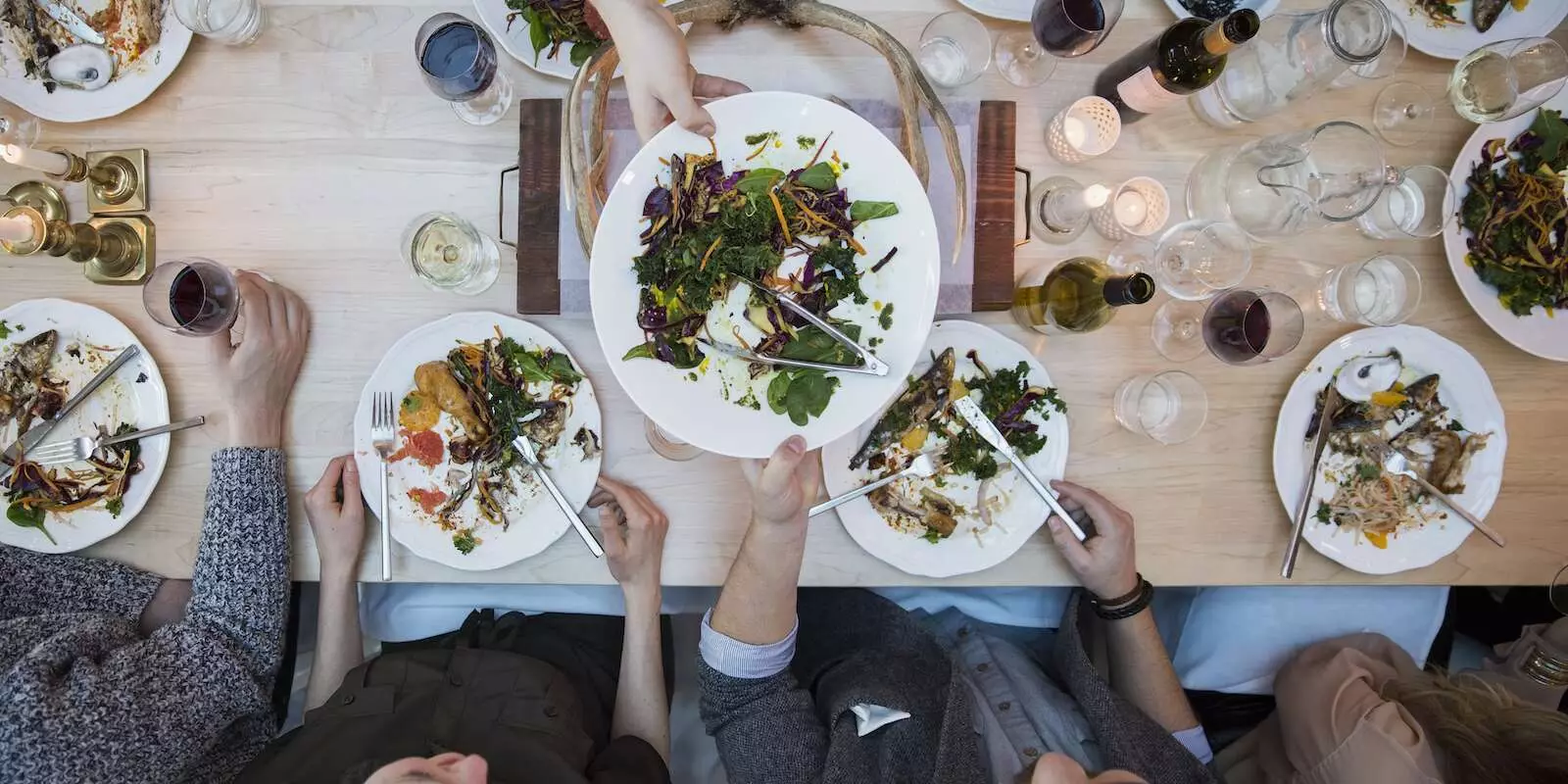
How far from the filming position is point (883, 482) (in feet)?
4.19

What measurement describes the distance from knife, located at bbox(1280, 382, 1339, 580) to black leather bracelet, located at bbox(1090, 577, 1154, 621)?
24 cm

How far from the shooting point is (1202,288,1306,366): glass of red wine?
1197mm

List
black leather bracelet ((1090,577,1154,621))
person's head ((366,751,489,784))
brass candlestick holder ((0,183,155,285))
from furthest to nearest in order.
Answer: black leather bracelet ((1090,577,1154,621)), brass candlestick holder ((0,183,155,285)), person's head ((366,751,489,784))

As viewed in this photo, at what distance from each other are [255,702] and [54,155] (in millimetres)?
960

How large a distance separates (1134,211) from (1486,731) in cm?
102

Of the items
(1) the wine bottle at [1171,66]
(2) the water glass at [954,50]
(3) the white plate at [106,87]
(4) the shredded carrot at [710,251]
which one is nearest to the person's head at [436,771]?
(4) the shredded carrot at [710,251]

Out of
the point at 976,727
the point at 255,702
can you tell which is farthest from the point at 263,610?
the point at 976,727

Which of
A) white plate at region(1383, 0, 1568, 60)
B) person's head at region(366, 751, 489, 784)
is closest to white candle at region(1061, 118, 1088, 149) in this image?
white plate at region(1383, 0, 1568, 60)

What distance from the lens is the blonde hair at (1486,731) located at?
1.17 metres

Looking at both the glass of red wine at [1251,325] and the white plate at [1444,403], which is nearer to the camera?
the glass of red wine at [1251,325]

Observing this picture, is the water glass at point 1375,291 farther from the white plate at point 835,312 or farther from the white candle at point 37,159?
the white candle at point 37,159

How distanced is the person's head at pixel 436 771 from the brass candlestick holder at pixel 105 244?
95 cm

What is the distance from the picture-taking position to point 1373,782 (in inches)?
49.8

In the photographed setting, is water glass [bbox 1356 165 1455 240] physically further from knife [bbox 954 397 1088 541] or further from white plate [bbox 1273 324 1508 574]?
knife [bbox 954 397 1088 541]
